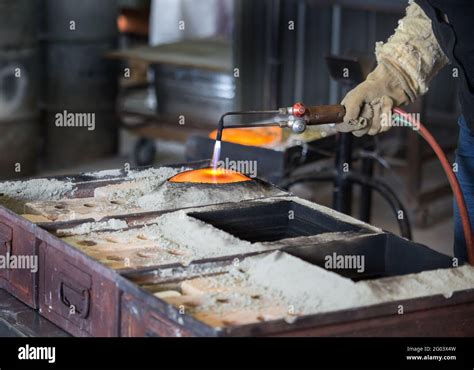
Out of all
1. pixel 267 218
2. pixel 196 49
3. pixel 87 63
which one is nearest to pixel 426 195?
pixel 196 49

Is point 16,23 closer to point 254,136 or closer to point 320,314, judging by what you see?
point 254,136

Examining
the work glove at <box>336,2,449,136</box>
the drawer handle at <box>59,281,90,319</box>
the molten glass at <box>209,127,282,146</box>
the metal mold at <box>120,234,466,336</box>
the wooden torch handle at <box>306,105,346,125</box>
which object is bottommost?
the drawer handle at <box>59,281,90,319</box>

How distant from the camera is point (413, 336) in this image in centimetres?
204

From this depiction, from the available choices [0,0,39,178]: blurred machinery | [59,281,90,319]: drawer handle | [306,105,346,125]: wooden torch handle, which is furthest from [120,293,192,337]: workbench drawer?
[0,0,39,178]: blurred machinery

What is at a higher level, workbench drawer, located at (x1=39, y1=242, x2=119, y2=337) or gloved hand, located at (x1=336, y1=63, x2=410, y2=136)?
gloved hand, located at (x1=336, y1=63, x2=410, y2=136)

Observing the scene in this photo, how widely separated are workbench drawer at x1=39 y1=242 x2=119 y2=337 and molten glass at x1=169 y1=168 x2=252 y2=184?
1.63ft

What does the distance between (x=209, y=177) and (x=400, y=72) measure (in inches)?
22.4

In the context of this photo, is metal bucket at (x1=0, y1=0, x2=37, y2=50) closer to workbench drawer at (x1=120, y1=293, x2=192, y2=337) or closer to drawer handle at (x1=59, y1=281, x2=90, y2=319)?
drawer handle at (x1=59, y1=281, x2=90, y2=319)

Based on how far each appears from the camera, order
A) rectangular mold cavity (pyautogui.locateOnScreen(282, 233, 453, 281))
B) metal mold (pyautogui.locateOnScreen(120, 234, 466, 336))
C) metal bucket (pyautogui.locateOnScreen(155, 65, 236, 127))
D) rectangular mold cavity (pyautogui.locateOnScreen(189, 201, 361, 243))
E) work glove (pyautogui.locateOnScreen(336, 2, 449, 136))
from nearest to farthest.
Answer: metal mold (pyautogui.locateOnScreen(120, 234, 466, 336)) < rectangular mold cavity (pyautogui.locateOnScreen(282, 233, 453, 281)) < rectangular mold cavity (pyautogui.locateOnScreen(189, 201, 361, 243)) < work glove (pyautogui.locateOnScreen(336, 2, 449, 136)) < metal bucket (pyautogui.locateOnScreen(155, 65, 236, 127))

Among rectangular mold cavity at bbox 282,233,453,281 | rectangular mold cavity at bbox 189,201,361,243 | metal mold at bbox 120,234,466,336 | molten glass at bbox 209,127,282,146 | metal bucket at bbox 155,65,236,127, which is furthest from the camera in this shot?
metal bucket at bbox 155,65,236,127

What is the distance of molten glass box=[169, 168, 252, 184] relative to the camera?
8.85 feet

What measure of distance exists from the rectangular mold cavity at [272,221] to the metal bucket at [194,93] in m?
3.19

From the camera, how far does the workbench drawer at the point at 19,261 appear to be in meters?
2.38

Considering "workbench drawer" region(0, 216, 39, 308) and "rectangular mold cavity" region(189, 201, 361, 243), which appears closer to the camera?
"workbench drawer" region(0, 216, 39, 308)
